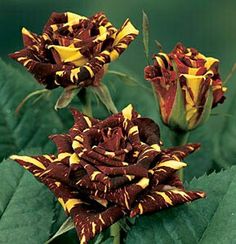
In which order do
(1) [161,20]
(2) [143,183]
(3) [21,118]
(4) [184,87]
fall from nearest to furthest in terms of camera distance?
(2) [143,183] → (4) [184,87] → (3) [21,118] → (1) [161,20]

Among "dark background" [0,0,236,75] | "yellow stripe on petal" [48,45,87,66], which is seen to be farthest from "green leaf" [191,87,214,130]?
"dark background" [0,0,236,75]

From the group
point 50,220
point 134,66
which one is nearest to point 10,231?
point 50,220

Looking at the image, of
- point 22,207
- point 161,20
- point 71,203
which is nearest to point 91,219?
point 71,203

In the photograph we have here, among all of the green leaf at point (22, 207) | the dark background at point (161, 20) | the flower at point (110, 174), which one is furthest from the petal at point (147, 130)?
the dark background at point (161, 20)

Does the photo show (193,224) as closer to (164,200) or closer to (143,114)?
(164,200)

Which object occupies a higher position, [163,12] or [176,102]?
[176,102]

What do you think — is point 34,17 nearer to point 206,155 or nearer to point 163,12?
point 163,12
